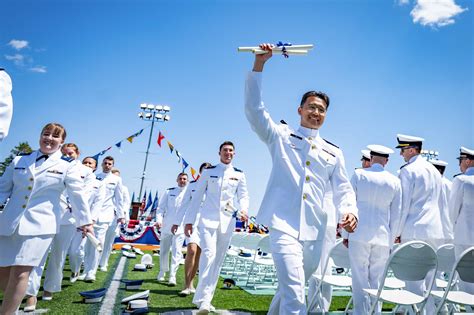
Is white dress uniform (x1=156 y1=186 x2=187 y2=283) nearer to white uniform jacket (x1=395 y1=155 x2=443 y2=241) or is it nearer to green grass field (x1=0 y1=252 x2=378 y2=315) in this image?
green grass field (x1=0 y1=252 x2=378 y2=315)

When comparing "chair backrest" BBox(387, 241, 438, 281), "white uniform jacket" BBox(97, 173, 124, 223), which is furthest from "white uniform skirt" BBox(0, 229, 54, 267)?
"white uniform jacket" BBox(97, 173, 124, 223)

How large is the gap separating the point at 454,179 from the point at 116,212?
22.6 ft

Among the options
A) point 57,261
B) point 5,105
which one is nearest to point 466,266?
point 5,105

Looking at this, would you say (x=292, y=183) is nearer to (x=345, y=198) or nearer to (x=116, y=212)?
(x=345, y=198)

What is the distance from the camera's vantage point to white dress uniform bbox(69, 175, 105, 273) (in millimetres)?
6941

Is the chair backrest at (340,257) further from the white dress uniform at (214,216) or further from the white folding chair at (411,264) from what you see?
the white dress uniform at (214,216)

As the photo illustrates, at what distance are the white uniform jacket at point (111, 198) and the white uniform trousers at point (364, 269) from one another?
5.48 meters

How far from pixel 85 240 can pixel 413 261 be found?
663cm

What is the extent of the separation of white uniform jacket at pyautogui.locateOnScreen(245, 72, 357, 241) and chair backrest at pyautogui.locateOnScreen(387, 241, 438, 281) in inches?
29.4

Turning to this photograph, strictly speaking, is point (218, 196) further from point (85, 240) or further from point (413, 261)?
point (85, 240)

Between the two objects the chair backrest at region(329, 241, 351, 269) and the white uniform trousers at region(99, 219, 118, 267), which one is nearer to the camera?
the chair backrest at region(329, 241, 351, 269)

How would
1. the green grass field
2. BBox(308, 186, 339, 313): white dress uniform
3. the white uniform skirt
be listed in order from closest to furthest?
the white uniform skirt, the green grass field, BBox(308, 186, 339, 313): white dress uniform

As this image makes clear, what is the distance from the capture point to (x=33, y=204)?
3.46m

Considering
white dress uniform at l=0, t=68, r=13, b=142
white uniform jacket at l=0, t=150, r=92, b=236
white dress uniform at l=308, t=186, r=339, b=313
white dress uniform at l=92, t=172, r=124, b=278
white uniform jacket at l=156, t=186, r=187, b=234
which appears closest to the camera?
white dress uniform at l=0, t=68, r=13, b=142
